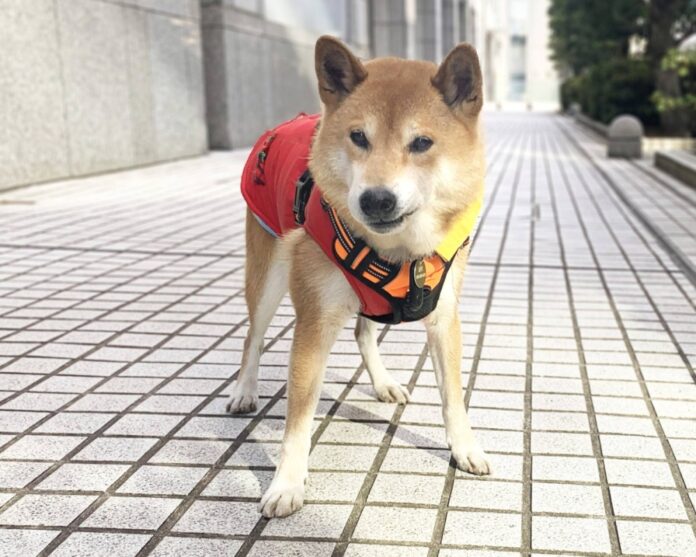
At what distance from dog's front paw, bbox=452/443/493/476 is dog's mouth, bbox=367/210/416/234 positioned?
1010mm

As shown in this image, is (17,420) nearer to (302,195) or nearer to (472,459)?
(302,195)

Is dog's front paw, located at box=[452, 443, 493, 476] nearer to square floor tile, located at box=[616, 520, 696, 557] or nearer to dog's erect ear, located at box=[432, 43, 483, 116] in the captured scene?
square floor tile, located at box=[616, 520, 696, 557]

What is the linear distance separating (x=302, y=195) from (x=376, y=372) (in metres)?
1.12

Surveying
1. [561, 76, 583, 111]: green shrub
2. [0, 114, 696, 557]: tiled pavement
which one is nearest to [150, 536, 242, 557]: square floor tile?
[0, 114, 696, 557]: tiled pavement

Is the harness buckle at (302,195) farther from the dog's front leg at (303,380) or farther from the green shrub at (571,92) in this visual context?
the green shrub at (571,92)

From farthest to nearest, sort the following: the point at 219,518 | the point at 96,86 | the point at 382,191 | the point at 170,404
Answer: the point at 96,86, the point at 170,404, the point at 219,518, the point at 382,191

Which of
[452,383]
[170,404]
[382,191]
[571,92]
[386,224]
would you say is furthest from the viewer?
[571,92]

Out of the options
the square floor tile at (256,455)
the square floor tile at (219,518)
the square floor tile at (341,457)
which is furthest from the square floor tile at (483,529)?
the square floor tile at (256,455)

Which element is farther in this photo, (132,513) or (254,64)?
(254,64)

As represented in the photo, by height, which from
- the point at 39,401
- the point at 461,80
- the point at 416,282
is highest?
the point at 461,80

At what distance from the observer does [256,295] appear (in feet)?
12.3

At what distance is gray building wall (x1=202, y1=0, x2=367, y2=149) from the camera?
690 inches

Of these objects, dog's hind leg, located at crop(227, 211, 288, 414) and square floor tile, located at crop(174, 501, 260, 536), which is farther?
dog's hind leg, located at crop(227, 211, 288, 414)

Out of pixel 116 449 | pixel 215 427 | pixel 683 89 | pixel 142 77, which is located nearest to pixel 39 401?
pixel 116 449
